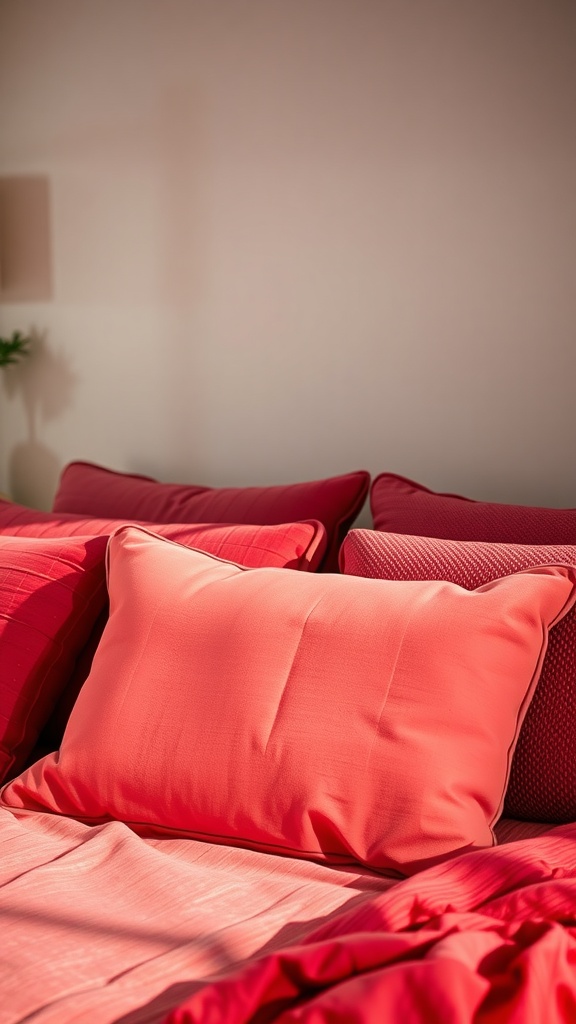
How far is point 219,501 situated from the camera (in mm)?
2143

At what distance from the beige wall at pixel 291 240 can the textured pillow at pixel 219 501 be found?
1.16ft

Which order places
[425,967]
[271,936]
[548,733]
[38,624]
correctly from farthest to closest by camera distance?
[38,624] < [548,733] < [271,936] < [425,967]

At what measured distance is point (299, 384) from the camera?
8.22 ft

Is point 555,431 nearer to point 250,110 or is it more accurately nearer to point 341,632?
point 341,632

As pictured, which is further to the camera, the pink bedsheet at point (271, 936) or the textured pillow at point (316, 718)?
the textured pillow at point (316, 718)

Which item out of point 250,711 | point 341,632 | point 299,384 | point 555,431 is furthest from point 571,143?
point 250,711

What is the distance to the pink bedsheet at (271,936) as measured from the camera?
0.86 m

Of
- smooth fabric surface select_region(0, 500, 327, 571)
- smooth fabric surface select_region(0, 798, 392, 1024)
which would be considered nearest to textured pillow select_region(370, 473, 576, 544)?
smooth fabric surface select_region(0, 500, 327, 571)

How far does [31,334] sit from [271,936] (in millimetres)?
2343

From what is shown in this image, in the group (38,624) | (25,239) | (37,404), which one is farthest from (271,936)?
(25,239)

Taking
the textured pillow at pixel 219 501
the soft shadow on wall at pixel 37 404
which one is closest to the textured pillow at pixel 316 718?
the textured pillow at pixel 219 501

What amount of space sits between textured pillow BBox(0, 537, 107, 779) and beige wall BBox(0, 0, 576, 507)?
87 cm

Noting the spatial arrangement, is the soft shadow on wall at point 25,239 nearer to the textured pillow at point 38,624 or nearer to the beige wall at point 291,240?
the beige wall at point 291,240

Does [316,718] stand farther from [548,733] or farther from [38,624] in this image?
[38,624]
